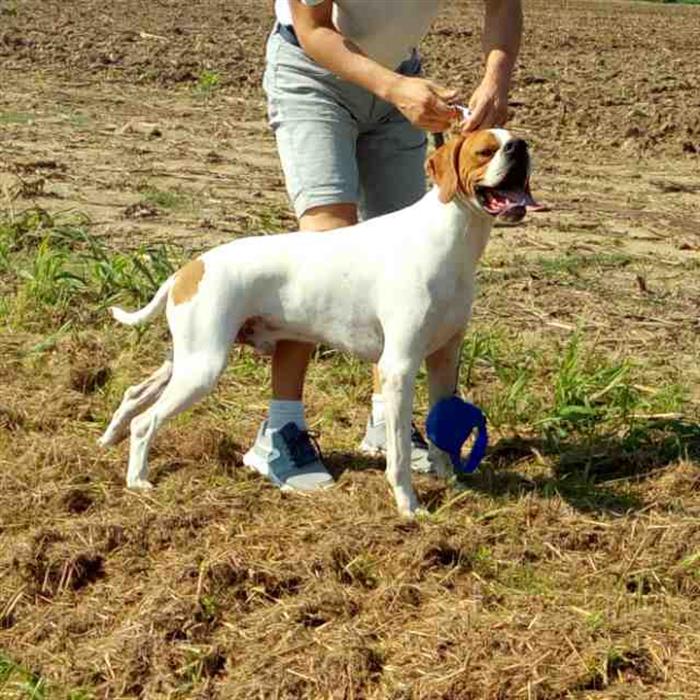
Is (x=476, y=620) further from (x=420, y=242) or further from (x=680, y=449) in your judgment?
(x=680, y=449)

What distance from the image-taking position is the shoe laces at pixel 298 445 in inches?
187

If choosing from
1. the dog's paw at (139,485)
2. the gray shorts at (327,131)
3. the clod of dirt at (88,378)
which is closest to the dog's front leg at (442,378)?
the gray shorts at (327,131)

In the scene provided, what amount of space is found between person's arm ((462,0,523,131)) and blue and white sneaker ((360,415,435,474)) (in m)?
1.09

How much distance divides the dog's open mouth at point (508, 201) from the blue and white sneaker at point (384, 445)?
98cm

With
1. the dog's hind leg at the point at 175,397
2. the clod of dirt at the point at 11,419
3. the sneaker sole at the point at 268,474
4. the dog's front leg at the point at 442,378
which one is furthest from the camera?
the clod of dirt at the point at 11,419

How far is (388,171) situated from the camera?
5.00m

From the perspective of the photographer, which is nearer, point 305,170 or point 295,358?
point 305,170

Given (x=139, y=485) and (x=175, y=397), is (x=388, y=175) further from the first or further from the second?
(x=139, y=485)

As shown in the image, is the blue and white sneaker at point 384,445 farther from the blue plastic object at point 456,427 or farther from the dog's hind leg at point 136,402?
the dog's hind leg at point 136,402

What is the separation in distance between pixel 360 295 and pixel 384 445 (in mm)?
720

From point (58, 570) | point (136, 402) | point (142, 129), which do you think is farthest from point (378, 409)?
point (142, 129)

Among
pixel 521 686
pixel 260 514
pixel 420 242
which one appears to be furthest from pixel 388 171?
pixel 521 686

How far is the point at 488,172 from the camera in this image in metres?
4.21

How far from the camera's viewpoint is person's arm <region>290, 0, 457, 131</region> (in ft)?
14.2
